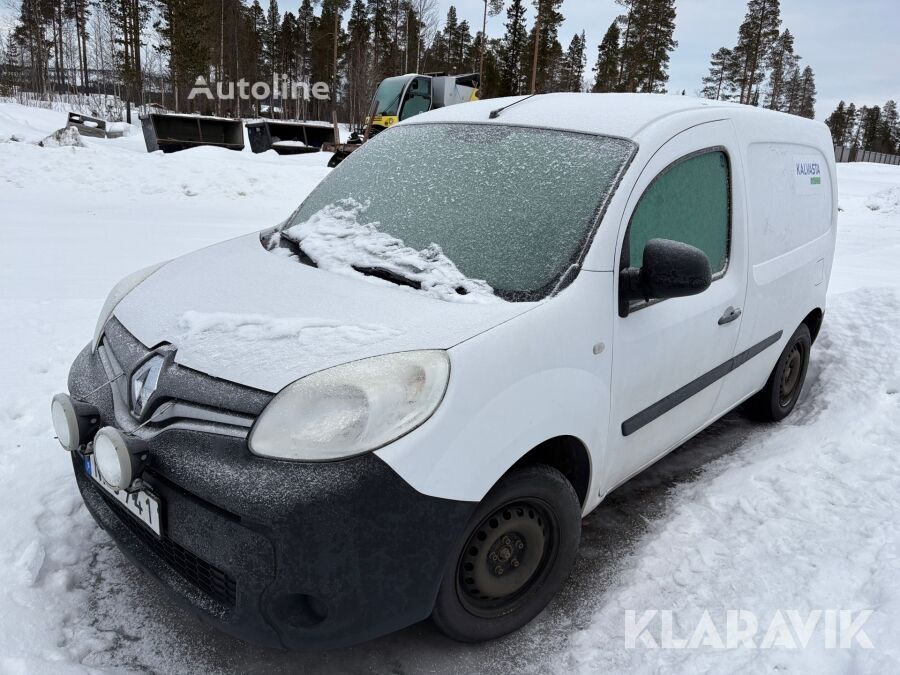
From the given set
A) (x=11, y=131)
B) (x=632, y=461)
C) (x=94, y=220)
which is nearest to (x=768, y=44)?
(x=11, y=131)

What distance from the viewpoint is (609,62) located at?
51.6 meters

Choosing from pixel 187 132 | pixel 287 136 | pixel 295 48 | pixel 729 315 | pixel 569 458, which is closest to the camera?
pixel 569 458

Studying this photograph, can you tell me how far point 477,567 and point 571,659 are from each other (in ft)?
1.59

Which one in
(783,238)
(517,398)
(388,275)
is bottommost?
(517,398)

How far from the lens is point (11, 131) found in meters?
21.1

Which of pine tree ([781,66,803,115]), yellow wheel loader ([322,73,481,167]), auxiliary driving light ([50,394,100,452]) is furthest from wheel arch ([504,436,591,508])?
pine tree ([781,66,803,115])

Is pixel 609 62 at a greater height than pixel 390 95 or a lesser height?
greater

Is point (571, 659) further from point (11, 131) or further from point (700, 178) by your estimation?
point (11, 131)

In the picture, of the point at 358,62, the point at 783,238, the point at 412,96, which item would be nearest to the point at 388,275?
the point at 783,238

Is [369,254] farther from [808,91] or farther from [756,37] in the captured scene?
[808,91]

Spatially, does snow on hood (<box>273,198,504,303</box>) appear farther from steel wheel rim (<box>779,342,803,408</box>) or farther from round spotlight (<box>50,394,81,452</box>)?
steel wheel rim (<box>779,342,803,408</box>)

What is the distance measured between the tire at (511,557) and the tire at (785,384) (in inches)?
81.9

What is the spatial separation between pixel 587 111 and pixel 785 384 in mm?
2231

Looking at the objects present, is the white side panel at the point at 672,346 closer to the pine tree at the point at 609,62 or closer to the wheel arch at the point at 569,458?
the wheel arch at the point at 569,458
